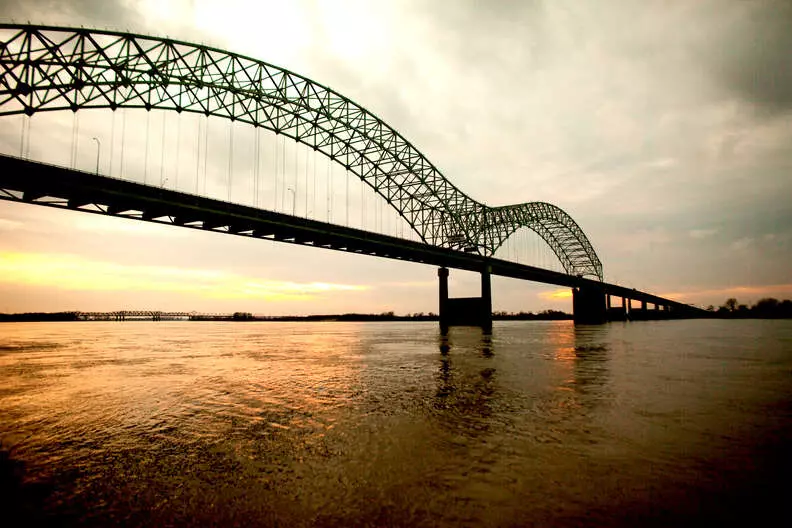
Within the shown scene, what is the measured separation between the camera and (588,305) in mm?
101750

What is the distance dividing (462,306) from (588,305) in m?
53.3

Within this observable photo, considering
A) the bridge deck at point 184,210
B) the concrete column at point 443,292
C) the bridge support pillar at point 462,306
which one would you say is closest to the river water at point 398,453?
the bridge deck at point 184,210

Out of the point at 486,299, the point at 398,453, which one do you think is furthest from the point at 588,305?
the point at 398,453

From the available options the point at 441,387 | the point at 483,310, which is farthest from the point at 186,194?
the point at 483,310

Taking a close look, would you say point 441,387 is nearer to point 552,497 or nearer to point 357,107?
point 552,497

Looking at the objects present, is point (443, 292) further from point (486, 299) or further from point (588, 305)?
point (588, 305)

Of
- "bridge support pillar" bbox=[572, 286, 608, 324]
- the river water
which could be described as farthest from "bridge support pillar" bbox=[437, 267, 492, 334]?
the river water

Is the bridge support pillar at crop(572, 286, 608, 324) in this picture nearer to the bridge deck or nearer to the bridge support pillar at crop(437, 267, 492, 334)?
the bridge support pillar at crop(437, 267, 492, 334)

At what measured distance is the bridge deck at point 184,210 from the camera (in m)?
25.7

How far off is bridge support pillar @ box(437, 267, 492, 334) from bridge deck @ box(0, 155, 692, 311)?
4.91 meters

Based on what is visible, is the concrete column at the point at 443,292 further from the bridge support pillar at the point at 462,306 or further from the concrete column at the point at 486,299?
the concrete column at the point at 486,299

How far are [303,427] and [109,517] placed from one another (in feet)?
10.7

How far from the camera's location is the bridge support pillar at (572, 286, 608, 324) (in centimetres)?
9962

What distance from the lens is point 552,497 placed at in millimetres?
3850
